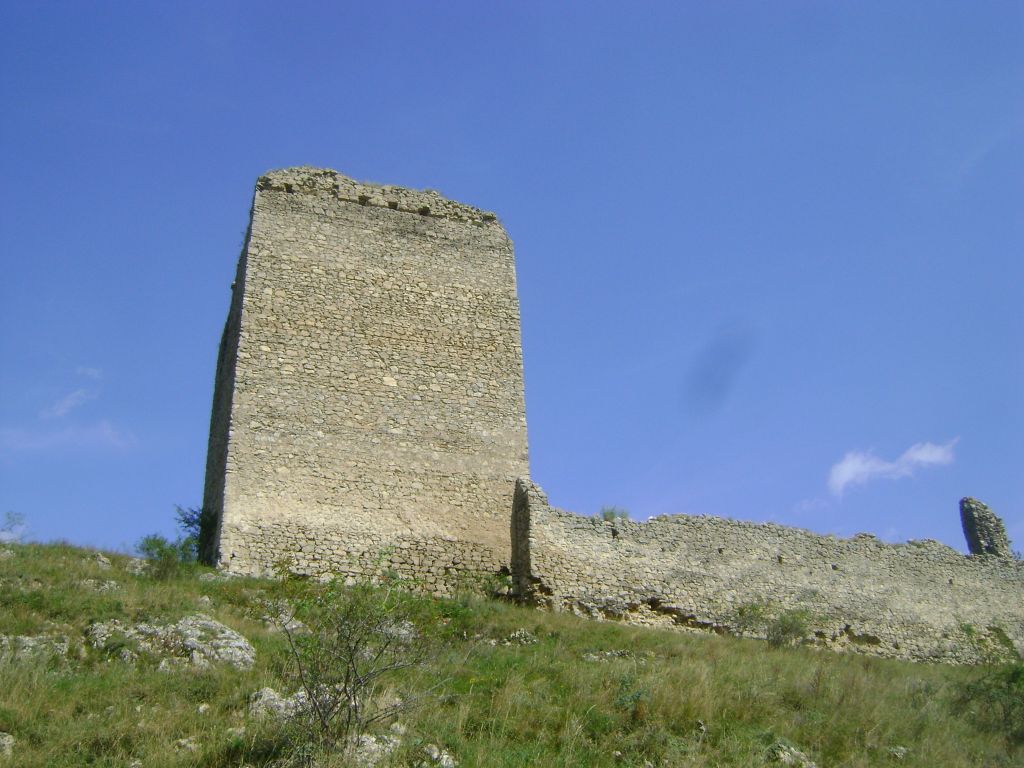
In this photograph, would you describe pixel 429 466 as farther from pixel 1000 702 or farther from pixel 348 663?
pixel 1000 702

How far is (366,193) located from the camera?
702 inches

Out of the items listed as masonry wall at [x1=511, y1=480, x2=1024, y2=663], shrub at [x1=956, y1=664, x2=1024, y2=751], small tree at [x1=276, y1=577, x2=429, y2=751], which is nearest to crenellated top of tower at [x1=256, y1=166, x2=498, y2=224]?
masonry wall at [x1=511, y1=480, x2=1024, y2=663]

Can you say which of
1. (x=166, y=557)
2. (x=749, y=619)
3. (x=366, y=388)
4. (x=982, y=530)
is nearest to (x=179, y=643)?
(x=166, y=557)

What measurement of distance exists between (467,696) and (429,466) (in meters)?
6.54

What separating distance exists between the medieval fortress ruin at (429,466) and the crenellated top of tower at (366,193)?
0.03 metres

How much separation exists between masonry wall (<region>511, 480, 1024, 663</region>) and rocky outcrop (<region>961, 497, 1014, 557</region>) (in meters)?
0.99

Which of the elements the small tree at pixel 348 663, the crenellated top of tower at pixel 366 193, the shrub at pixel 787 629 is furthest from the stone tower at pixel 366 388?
the small tree at pixel 348 663

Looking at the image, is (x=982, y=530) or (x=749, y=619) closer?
(x=749, y=619)

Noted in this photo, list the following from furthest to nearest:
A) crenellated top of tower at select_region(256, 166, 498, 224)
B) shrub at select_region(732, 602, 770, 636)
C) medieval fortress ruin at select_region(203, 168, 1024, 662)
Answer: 1. crenellated top of tower at select_region(256, 166, 498, 224)
2. shrub at select_region(732, 602, 770, 636)
3. medieval fortress ruin at select_region(203, 168, 1024, 662)

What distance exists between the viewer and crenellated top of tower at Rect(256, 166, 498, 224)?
1739 cm

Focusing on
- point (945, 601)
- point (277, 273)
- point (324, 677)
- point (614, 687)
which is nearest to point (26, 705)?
point (324, 677)

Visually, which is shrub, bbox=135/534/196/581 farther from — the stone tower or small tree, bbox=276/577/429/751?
small tree, bbox=276/577/429/751

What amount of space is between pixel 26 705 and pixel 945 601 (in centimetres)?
1604

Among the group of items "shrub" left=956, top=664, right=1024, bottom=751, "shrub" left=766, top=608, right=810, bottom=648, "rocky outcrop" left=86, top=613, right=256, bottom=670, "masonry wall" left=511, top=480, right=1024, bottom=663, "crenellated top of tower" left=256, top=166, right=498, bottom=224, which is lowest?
"shrub" left=956, top=664, right=1024, bottom=751
